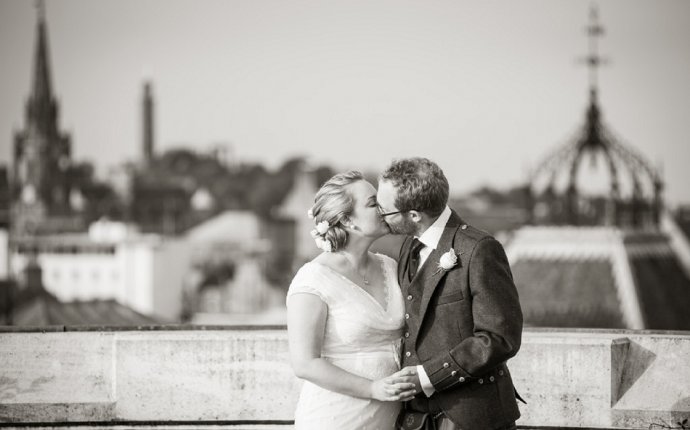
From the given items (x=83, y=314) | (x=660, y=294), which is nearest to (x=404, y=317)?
(x=83, y=314)

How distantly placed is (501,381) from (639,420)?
1.53 metres

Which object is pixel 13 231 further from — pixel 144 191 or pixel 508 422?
pixel 508 422

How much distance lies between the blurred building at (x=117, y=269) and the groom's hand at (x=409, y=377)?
6336 cm

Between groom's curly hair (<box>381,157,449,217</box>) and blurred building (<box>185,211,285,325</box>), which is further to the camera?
blurred building (<box>185,211,285,325</box>)

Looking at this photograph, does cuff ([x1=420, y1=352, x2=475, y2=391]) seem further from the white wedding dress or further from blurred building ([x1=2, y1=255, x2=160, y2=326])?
blurred building ([x1=2, y1=255, x2=160, y2=326])

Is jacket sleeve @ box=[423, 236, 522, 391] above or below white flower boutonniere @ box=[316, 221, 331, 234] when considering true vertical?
below

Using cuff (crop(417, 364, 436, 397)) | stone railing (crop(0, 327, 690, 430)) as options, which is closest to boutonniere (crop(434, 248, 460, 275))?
cuff (crop(417, 364, 436, 397))

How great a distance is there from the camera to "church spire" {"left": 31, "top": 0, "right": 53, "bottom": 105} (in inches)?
5950

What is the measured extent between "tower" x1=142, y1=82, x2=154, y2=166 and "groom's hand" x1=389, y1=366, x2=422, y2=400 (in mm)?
184576

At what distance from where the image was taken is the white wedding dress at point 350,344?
4742mm

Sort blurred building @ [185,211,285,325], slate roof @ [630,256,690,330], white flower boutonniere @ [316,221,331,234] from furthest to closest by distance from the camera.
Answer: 1. blurred building @ [185,211,285,325]
2. slate roof @ [630,256,690,330]
3. white flower boutonniere @ [316,221,331,234]

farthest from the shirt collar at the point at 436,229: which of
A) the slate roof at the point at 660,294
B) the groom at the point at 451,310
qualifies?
the slate roof at the point at 660,294

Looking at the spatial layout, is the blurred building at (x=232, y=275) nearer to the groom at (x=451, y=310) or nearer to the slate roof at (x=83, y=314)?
the slate roof at (x=83, y=314)

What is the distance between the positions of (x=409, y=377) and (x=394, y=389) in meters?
0.09
